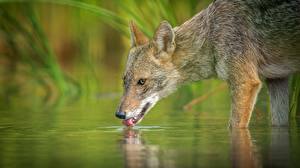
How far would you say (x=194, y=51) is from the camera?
438 inches

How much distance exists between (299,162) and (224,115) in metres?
5.72

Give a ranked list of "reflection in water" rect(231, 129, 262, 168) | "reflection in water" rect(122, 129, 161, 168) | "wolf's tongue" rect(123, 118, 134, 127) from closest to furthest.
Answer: "reflection in water" rect(231, 129, 262, 168)
"reflection in water" rect(122, 129, 161, 168)
"wolf's tongue" rect(123, 118, 134, 127)

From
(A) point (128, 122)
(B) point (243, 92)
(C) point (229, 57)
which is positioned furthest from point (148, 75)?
(B) point (243, 92)

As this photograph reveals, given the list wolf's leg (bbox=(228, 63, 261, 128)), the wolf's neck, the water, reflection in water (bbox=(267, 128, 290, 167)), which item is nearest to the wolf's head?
the wolf's neck

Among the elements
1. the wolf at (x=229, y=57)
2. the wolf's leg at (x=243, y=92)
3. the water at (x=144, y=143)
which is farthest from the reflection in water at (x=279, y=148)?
the wolf at (x=229, y=57)

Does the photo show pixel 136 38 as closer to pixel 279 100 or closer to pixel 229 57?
pixel 229 57

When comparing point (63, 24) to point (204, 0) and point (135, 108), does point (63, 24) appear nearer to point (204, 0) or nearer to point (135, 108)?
point (204, 0)

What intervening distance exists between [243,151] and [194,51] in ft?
11.8

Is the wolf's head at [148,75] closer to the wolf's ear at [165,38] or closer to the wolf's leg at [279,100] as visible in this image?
the wolf's ear at [165,38]

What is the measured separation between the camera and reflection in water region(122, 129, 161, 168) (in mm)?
6950

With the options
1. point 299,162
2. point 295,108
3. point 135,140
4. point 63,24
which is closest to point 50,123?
point 135,140

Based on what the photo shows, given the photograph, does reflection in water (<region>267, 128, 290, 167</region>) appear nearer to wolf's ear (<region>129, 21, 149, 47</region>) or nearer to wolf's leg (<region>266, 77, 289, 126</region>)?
wolf's leg (<region>266, 77, 289, 126</region>)

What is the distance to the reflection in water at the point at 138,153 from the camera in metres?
6.95

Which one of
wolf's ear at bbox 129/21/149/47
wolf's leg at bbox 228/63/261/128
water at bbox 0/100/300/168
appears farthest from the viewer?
wolf's ear at bbox 129/21/149/47
